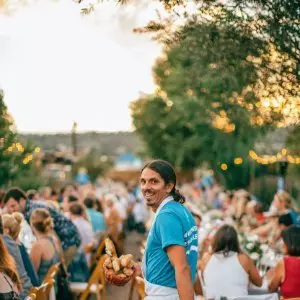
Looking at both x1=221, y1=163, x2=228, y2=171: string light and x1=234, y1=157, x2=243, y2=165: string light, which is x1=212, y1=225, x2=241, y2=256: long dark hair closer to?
x1=234, y1=157, x2=243, y2=165: string light

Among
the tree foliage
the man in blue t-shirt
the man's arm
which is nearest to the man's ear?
the man in blue t-shirt

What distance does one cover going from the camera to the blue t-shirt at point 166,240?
3379 millimetres

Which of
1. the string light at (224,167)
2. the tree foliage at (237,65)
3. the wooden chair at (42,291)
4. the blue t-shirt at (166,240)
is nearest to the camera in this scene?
the blue t-shirt at (166,240)

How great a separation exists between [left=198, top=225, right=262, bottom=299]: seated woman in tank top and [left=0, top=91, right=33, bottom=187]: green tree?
3.29m

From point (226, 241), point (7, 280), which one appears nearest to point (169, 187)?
point (7, 280)

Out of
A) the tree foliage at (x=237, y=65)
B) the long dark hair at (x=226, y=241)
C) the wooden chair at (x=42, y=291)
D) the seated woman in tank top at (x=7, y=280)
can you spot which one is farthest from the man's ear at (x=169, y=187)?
the long dark hair at (x=226, y=241)

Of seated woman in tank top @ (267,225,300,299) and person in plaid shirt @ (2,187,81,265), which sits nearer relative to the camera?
seated woman in tank top @ (267,225,300,299)

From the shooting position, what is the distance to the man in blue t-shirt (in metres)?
3.33

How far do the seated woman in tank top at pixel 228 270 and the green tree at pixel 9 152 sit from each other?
10.8 feet

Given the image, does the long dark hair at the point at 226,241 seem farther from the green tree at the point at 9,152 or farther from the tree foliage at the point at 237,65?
the green tree at the point at 9,152

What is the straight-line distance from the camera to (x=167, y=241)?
3350mm

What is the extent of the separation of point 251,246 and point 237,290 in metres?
2.49

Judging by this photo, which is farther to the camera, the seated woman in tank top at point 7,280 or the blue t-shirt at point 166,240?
the seated woman in tank top at point 7,280

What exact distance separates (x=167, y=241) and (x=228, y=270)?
265 cm
